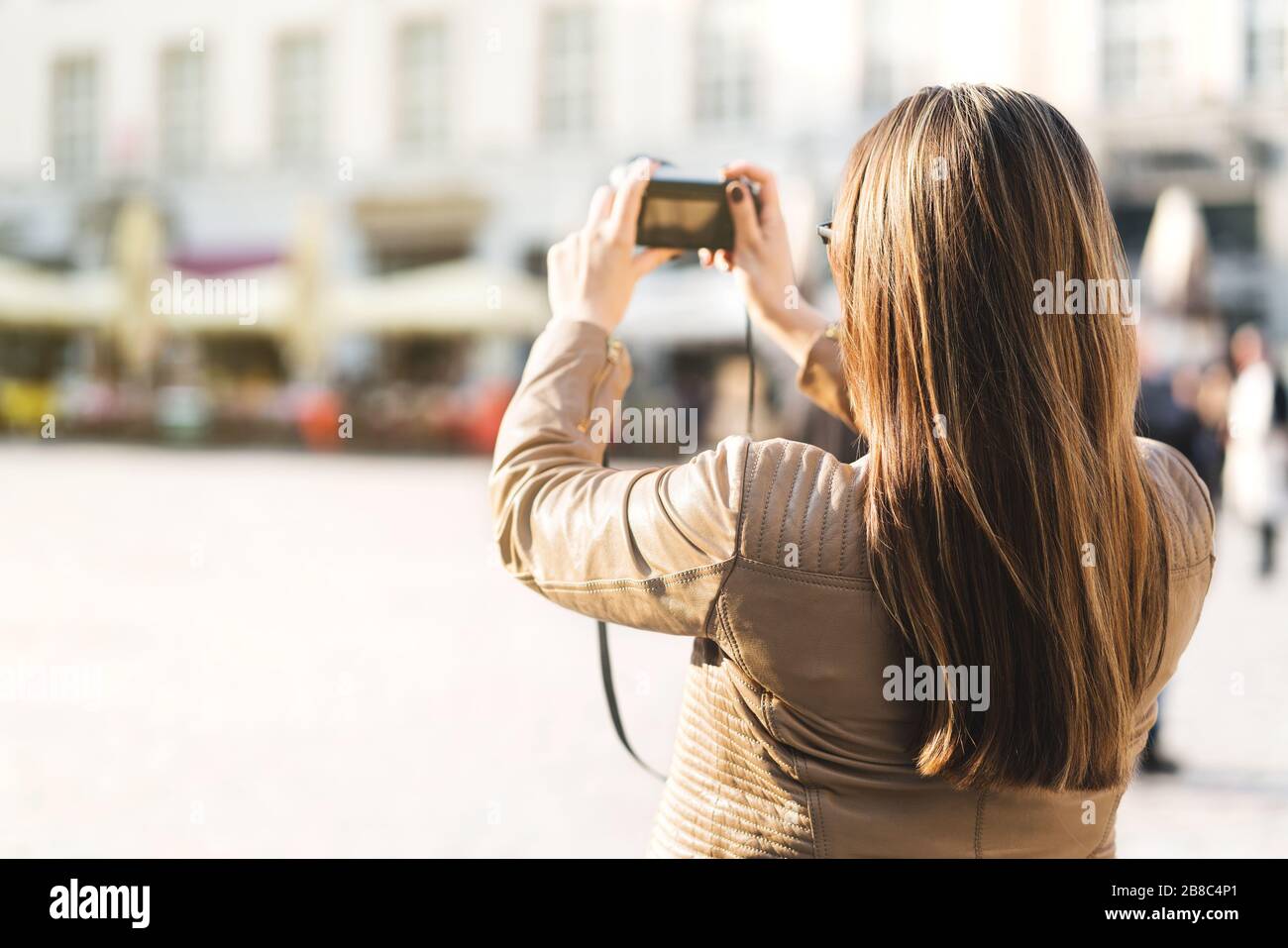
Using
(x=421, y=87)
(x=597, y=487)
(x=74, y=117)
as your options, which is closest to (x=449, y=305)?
(x=421, y=87)

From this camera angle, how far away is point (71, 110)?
2998 cm

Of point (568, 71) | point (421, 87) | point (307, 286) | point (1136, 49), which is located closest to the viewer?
point (1136, 49)

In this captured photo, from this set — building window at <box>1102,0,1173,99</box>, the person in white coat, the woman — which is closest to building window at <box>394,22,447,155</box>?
building window at <box>1102,0,1173,99</box>

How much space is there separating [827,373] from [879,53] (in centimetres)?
2171

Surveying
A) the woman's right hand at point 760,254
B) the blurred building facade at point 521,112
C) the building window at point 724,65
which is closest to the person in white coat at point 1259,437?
the woman's right hand at point 760,254

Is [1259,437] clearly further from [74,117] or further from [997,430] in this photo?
[74,117]

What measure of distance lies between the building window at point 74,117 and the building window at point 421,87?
26.8 feet

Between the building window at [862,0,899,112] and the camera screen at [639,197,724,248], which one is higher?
the building window at [862,0,899,112]

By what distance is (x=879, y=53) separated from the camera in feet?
72.1

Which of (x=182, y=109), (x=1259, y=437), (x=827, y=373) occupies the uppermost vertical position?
(x=182, y=109)

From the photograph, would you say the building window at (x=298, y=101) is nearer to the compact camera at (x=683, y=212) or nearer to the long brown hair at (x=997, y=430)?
the compact camera at (x=683, y=212)

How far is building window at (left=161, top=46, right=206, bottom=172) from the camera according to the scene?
28.3 meters

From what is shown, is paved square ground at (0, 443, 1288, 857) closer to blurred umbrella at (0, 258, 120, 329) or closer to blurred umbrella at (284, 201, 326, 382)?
blurred umbrella at (284, 201, 326, 382)

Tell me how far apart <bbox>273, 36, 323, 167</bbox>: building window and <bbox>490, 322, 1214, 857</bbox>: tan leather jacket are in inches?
1083
